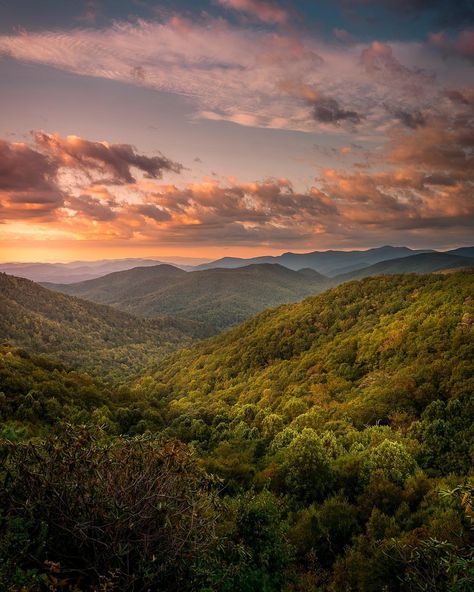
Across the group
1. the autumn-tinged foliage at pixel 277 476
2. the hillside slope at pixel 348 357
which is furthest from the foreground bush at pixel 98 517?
the hillside slope at pixel 348 357

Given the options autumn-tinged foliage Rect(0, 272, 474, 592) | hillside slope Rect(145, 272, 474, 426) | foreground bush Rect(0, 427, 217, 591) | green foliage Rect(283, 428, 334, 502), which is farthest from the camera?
hillside slope Rect(145, 272, 474, 426)

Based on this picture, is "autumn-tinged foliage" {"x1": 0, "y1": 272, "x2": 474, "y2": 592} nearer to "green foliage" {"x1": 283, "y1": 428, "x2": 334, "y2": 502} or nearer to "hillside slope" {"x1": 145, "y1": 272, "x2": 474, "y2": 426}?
"green foliage" {"x1": 283, "y1": 428, "x2": 334, "y2": 502}

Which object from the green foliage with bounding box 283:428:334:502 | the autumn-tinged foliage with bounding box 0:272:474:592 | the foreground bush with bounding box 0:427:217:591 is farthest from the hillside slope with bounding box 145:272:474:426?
the foreground bush with bounding box 0:427:217:591

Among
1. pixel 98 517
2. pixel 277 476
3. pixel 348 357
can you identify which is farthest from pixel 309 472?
pixel 348 357

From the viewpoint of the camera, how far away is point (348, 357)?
79812mm

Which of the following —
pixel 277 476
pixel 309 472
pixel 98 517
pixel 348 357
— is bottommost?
pixel 348 357

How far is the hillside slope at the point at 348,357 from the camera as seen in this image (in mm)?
50875

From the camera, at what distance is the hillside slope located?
167 ft

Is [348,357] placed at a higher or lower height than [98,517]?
lower

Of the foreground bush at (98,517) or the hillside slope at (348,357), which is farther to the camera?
the hillside slope at (348,357)

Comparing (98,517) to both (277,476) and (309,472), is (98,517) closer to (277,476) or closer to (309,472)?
(309,472)

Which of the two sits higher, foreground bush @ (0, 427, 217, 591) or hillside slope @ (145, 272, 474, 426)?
foreground bush @ (0, 427, 217, 591)

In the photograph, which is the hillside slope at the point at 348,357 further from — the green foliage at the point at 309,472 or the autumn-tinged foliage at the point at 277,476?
the green foliage at the point at 309,472

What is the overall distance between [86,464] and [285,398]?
6421cm
